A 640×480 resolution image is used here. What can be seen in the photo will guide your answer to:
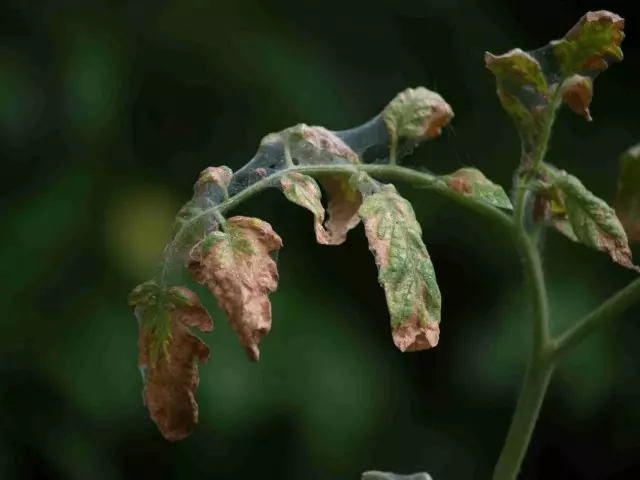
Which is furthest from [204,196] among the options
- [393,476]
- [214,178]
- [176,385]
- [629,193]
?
[629,193]

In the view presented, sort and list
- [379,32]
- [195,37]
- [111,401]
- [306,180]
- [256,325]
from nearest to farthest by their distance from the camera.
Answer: [256,325] < [306,180] < [111,401] < [195,37] < [379,32]

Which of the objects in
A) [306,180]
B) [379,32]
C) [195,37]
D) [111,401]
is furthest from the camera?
[379,32]

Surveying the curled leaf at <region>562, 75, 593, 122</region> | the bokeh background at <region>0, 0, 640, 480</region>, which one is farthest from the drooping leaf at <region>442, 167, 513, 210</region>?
the bokeh background at <region>0, 0, 640, 480</region>

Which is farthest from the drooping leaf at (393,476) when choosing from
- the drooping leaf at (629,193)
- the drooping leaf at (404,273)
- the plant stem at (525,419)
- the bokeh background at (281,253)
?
the bokeh background at (281,253)

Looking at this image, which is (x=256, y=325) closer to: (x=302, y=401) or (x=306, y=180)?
(x=306, y=180)

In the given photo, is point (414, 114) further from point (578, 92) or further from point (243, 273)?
point (243, 273)

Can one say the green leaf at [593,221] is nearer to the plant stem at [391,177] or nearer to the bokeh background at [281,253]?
the plant stem at [391,177]

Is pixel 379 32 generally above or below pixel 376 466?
above

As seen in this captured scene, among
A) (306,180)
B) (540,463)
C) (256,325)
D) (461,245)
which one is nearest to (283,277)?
(461,245)
